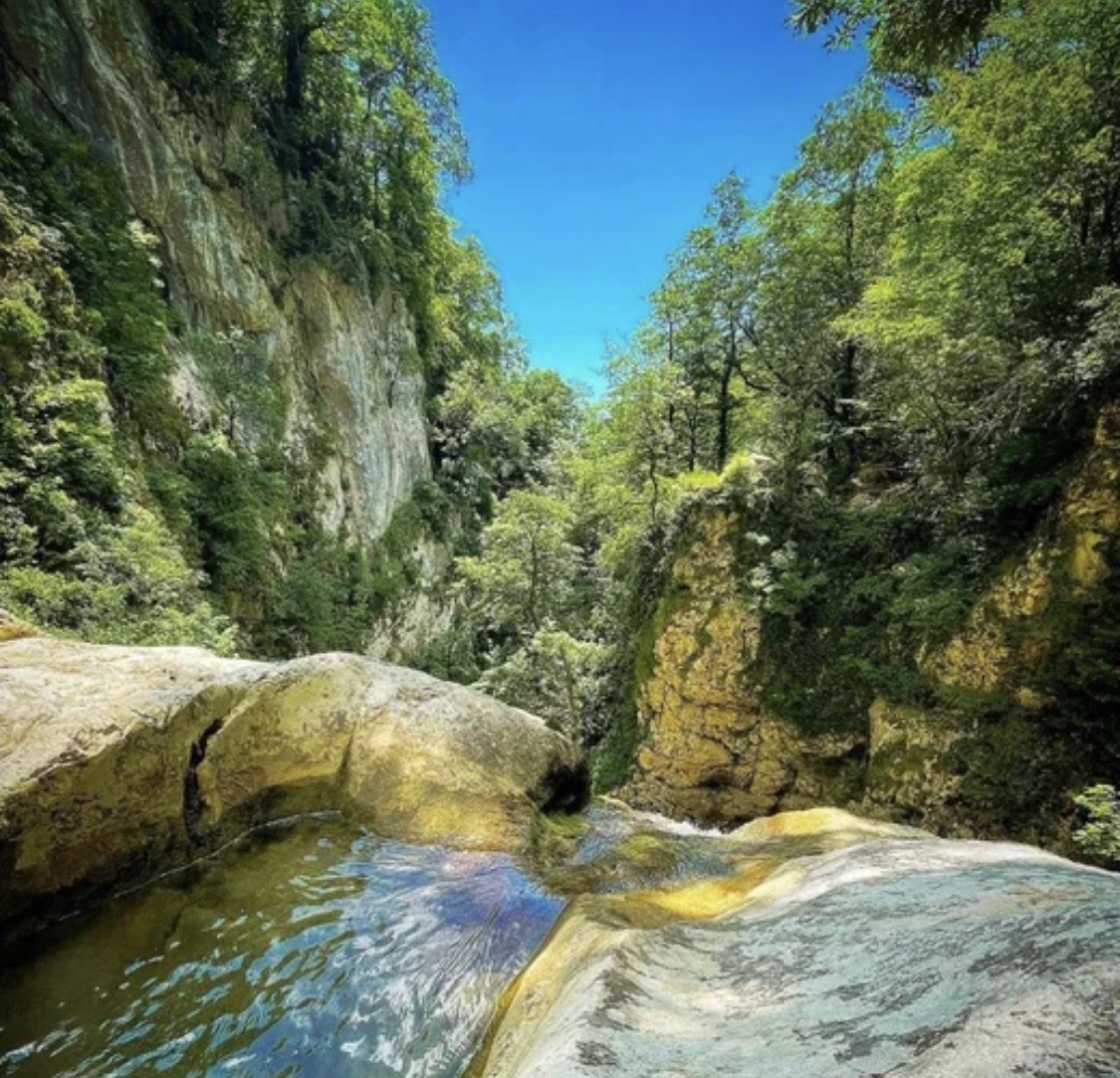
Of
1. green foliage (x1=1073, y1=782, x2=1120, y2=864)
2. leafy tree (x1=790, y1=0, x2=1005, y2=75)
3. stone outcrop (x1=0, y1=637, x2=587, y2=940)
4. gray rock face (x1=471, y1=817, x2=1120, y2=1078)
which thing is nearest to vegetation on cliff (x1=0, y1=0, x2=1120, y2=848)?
leafy tree (x1=790, y1=0, x2=1005, y2=75)

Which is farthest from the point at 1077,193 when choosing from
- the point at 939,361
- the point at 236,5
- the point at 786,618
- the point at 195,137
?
the point at 236,5

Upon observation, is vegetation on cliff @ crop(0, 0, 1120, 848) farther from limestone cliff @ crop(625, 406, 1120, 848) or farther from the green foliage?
the green foliage

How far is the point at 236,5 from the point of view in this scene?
16703mm

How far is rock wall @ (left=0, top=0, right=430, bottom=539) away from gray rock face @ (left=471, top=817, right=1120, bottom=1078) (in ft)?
46.8

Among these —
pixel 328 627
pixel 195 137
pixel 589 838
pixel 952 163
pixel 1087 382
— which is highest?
pixel 195 137

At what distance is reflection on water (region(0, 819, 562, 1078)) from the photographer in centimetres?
294

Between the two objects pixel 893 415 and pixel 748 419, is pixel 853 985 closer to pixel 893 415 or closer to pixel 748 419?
pixel 893 415

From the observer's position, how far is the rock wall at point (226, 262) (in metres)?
12.6

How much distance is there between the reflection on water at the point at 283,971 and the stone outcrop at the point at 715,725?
8116mm

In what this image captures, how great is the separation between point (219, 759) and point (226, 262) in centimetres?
1601

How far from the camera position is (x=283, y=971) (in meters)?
3.54

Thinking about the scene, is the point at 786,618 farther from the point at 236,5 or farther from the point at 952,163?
the point at 236,5

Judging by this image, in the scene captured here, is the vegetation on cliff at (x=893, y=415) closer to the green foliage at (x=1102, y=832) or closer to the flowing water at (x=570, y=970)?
the green foliage at (x=1102, y=832)

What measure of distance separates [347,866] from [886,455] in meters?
13.7
